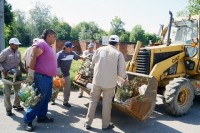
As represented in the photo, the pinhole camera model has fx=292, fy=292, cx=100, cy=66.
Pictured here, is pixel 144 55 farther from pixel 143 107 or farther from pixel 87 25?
pixel 87 25

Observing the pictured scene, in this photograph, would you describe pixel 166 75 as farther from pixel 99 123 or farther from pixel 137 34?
pixel 137 34

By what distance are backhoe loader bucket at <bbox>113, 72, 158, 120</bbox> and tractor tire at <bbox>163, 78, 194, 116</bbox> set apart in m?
0.67

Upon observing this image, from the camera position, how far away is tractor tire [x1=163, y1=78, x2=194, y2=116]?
23.8 ft

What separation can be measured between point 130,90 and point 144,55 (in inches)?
55.4

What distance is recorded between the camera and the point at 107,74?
237 inches

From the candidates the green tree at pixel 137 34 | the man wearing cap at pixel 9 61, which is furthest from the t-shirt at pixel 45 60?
the green tree at pixel 137 34

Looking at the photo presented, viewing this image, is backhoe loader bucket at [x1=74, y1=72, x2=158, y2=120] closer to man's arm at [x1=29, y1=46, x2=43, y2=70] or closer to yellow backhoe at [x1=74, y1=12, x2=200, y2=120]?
yellow backhoe at [x1=74, y1=12, x2=200, y2=120]

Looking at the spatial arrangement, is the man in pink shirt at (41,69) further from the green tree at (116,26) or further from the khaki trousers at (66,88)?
the green tree at (116,26)

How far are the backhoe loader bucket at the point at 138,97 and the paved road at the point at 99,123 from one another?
1.17 ft

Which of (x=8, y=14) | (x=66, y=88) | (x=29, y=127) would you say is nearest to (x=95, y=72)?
(x=29, y=127)

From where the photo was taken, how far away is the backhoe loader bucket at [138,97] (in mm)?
6375


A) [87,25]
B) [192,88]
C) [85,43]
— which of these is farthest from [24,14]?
[192,88]

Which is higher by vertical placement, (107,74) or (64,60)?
(64,60)

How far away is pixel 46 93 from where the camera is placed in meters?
6.22
